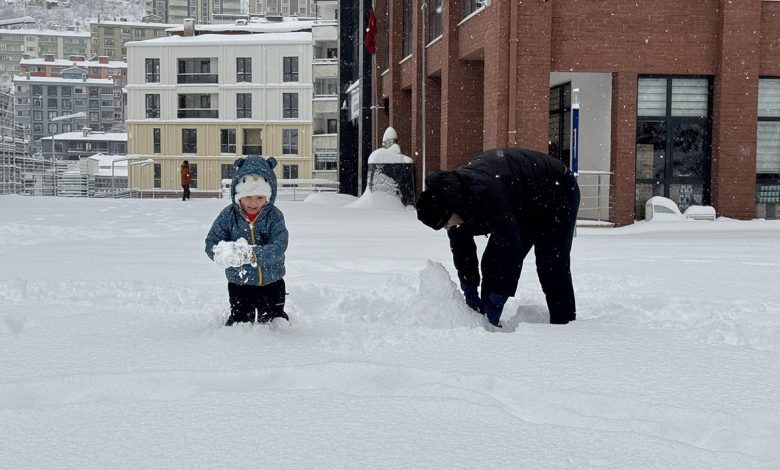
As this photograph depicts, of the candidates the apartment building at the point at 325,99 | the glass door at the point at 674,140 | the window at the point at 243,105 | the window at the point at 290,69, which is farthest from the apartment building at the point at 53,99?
the glass door at the point at 674,140

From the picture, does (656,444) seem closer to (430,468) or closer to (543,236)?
(430,468)

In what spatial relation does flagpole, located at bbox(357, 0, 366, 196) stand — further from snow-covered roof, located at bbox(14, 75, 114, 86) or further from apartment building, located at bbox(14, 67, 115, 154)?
snow-covered roof, located at bbox(14, 75, 114, 86)

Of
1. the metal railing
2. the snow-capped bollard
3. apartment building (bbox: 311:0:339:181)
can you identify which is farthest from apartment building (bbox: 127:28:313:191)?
the metal railing

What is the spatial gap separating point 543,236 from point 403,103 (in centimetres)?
2225

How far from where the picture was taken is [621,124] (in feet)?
54.5

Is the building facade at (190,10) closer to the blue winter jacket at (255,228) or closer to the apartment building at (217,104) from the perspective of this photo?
the apartment building at (217,104)

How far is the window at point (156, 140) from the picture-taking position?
61.0m

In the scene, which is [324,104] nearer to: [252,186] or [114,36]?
[252,186]

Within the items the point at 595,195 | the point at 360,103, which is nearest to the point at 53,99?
the point at 360,103

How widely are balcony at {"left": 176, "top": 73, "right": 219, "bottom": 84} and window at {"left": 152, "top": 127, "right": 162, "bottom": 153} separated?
155 inches

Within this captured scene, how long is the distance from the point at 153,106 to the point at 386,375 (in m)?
60.3

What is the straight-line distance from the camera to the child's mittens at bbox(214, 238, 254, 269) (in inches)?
189

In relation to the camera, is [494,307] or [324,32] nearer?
[494,307]

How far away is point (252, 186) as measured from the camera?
16.7 feet
